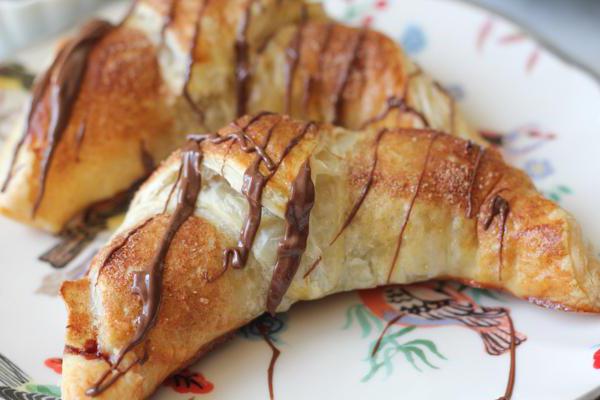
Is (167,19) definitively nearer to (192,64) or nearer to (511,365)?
(192,64)

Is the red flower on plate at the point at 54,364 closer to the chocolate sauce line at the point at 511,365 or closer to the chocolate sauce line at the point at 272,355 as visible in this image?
the chocolate sauce line at the point at 272,355

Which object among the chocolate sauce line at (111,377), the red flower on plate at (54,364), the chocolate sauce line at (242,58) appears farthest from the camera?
the chocolate sauce line at (242,58)

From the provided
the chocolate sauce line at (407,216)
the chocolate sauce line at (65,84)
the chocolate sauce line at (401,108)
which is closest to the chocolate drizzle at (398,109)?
the chocolate sauce line at (401,108)

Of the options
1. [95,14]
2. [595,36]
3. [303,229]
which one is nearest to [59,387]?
[303,229]

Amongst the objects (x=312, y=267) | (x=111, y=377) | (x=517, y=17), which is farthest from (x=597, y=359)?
(x=517, y=17)

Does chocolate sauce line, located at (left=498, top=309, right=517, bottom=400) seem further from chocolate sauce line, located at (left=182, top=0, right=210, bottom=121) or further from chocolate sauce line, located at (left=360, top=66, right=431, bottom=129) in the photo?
chocolate sauce line, located at (left=182, top=0, right=210, bottom=121)

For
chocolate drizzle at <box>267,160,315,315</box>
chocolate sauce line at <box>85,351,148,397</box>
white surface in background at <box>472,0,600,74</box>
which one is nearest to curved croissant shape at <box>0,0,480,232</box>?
chocolate drizzle at <box>267,160,315,315</box>

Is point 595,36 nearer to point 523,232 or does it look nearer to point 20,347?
point 523,232
